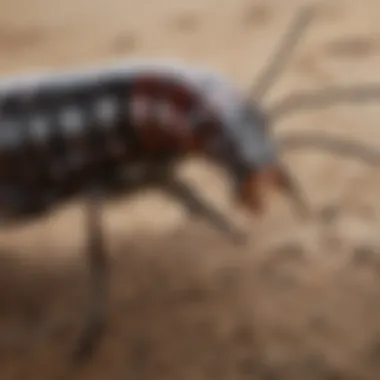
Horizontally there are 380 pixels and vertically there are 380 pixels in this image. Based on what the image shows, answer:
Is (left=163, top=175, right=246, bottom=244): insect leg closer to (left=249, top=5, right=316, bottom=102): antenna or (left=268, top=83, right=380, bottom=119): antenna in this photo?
(left=268, top=83, right=380, bottom=119): antenna

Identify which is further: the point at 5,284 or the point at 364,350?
the point at 5,284

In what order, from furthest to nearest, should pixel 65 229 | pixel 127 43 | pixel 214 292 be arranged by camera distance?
1. pixel 127 43
2. pixel 65 229
3. pixel 214 292

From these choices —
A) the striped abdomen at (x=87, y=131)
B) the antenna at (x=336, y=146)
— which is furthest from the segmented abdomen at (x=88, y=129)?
the antenna at (x=336, y=146)

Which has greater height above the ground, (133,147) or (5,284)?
(133,147)

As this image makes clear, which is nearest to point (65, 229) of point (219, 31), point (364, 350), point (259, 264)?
point (259, 264)

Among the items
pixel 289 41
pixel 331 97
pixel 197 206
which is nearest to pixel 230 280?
pixel 197 206

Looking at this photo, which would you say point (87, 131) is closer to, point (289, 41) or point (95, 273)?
point (95, 273)

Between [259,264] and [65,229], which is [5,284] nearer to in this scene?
[65,229]
